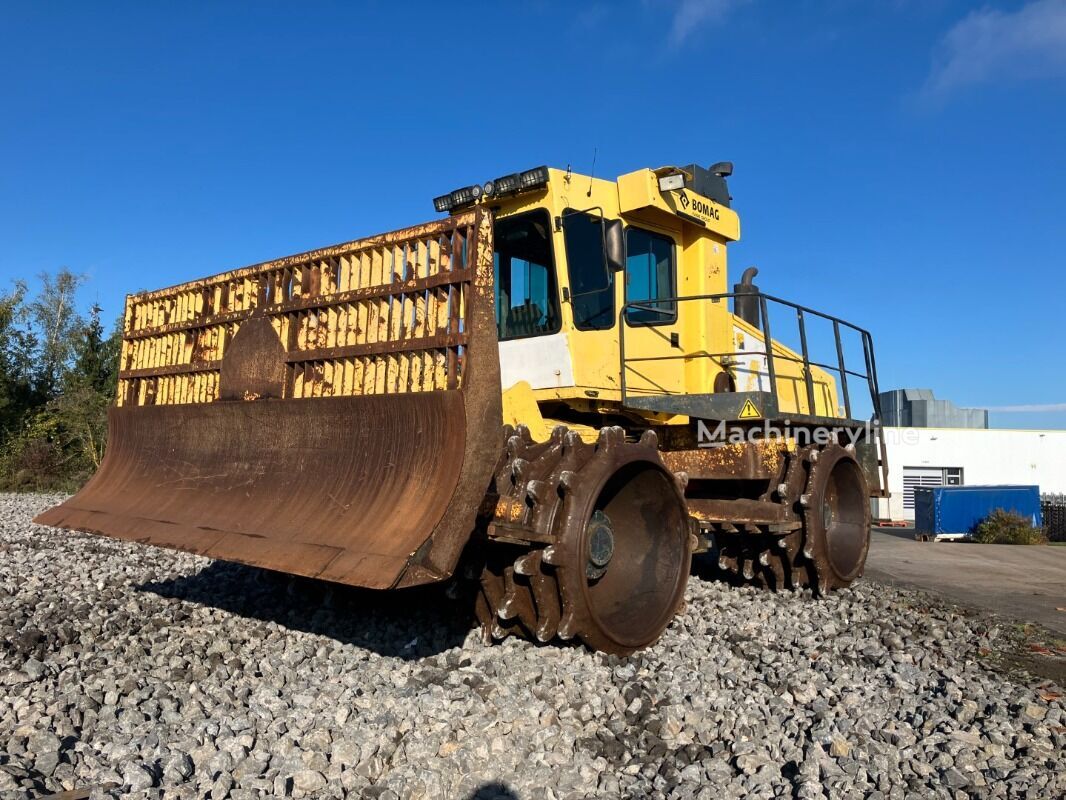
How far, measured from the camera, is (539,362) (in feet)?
18.7

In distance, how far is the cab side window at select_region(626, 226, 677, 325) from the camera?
246 inches

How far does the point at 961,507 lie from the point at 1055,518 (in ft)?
15.6

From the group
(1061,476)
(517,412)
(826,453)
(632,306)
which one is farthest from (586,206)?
(1061,476)

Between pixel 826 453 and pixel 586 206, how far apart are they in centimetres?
311

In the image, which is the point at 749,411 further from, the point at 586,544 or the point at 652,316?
the point at 586,544

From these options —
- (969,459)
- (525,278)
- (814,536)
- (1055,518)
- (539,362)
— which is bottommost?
(1055,518)

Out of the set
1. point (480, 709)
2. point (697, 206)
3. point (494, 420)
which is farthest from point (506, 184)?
point (480, 709)

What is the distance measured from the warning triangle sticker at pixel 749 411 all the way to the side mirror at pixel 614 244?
1.41m

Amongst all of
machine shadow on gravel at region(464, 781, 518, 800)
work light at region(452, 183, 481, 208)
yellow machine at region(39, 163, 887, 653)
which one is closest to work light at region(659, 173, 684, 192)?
yellow machine at region(39, 163, 887, 653)

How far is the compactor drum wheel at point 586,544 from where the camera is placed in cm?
415

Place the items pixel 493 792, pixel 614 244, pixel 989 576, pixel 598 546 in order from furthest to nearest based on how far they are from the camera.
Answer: pixel 989 576, pixel 614 244, pixel 598 546, pixel 493 792

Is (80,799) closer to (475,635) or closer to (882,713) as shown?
(475,635)

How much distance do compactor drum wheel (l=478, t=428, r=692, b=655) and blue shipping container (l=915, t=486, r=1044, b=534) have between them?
21373 mm

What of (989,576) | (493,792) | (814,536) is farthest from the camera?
(989,576)
